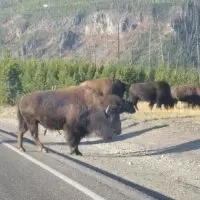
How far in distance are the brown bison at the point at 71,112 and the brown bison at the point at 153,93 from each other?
2561 centimetres

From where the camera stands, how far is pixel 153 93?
141ft

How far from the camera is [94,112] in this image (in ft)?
51.0

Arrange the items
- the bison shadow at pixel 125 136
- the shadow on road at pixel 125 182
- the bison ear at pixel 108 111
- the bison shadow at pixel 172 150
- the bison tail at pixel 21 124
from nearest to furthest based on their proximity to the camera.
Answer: the shadow on road at pixel 125 182 → the bison ear at pixel 108 111 → the bison shadow at pixel 172 150 → the bison tail at pixel 21 124 → the bison shadow at pixel 125 136

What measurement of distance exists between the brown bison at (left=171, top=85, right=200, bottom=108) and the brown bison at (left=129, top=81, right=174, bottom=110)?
1.19 metres

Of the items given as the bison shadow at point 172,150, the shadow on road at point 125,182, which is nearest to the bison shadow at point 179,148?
the bison shadow at point 172,150

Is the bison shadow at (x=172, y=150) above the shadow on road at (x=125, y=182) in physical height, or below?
below

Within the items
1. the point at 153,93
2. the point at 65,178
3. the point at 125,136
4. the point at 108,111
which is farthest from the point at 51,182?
the point at 153,93

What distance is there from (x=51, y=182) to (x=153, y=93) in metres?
32.8

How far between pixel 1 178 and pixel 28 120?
557cm

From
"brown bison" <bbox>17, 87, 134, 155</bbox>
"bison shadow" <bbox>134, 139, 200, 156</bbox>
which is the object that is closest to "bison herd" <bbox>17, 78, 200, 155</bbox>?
"brown bison" <bbox>17, 87, 134, 155</bbox>

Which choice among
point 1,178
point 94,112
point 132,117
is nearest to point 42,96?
point 94,112

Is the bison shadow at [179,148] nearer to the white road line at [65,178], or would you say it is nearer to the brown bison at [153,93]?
the white road line at [65,178]

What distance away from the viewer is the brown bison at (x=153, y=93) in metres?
42.2

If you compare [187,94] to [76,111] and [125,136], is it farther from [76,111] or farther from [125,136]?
[76,111]
